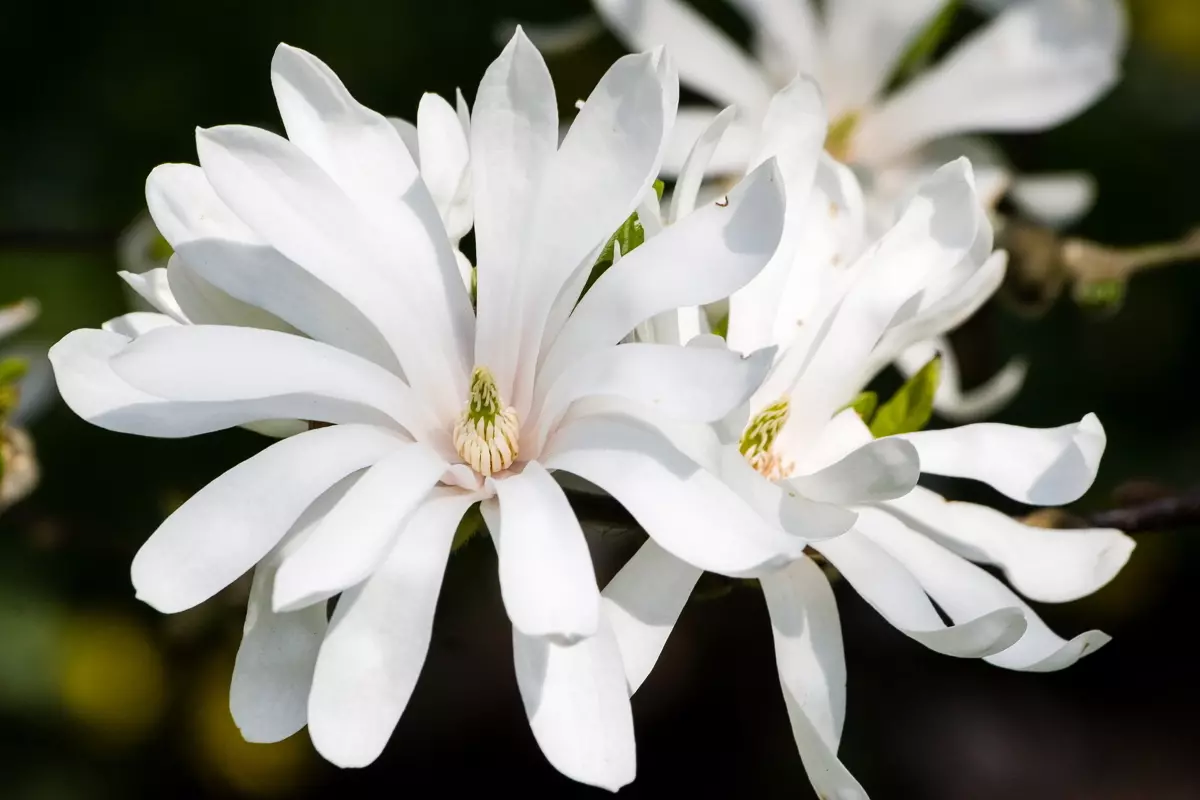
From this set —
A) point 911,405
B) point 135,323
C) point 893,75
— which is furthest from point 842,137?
point 135,323

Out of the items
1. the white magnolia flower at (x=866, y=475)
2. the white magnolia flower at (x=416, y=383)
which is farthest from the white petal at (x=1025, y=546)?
the white magnolia flower at (x=416, y=383)

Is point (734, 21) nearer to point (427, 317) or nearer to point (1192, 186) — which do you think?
point (1192, 186)

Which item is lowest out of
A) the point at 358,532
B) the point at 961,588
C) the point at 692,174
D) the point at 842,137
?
the point at 961,588

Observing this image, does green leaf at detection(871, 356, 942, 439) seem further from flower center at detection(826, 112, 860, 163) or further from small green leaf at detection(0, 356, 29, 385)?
small green leaf at detection(0, 356, 29, 385)

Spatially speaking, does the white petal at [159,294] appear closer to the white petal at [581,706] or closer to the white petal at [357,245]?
the white petal at [357,245]

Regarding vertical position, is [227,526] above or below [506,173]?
below

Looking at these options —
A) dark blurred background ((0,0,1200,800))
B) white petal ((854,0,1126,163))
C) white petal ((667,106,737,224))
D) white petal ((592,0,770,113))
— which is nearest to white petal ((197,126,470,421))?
white petal ((667,106,737,224))

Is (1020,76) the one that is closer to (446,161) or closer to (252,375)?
(446,161)
